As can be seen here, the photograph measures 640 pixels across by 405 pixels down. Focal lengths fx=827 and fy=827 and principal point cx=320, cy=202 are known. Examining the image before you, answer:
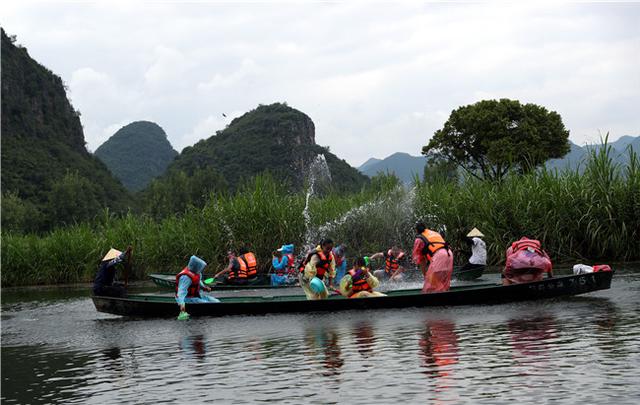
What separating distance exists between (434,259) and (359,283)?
162cm

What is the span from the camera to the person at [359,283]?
17062mm

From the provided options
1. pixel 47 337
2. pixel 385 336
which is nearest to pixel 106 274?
pixel 47 337

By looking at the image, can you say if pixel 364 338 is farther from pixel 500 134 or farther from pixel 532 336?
pixel 500 134

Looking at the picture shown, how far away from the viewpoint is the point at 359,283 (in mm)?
17094

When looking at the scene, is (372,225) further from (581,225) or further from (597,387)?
(597,387)

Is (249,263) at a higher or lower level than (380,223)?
lower

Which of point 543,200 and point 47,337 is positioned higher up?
point 543,200

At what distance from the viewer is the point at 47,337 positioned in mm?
16297

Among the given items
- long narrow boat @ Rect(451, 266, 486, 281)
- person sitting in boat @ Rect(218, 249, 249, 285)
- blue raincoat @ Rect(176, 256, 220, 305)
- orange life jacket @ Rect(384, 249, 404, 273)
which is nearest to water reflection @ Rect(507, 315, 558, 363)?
blue raincoat @ Rect(176, 256, 220, 305)

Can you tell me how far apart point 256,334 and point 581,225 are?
1223 centimetres

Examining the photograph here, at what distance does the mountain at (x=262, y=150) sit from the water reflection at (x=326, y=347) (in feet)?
238

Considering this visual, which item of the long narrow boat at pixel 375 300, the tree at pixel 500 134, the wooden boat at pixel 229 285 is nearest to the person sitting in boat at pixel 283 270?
the wooden boat at pixel 229 285

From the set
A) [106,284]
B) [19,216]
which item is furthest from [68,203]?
[106,284]

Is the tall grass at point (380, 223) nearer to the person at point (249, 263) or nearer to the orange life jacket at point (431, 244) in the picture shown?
the person at point (249, 263)
